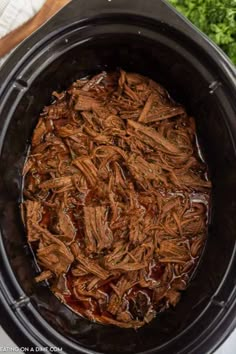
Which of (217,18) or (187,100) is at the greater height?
(217,18)

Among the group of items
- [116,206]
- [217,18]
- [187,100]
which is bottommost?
[116,206]

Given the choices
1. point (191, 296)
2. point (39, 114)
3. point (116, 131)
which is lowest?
point (191, 296)

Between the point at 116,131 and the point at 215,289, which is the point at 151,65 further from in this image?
the point at 215,289

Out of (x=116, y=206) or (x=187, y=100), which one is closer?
(x=116, y=206)

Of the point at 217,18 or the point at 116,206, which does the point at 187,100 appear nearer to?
the point at 217,18

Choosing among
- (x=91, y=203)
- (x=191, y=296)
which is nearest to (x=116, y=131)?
(x=91, y=203)

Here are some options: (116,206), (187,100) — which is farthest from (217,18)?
(116,206)

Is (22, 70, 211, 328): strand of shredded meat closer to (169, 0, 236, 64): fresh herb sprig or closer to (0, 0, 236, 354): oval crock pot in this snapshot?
(0, 0, 236, 354): oval crock pot

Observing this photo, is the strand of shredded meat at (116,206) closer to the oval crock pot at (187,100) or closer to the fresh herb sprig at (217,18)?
the oval crock pot at (187,100)
